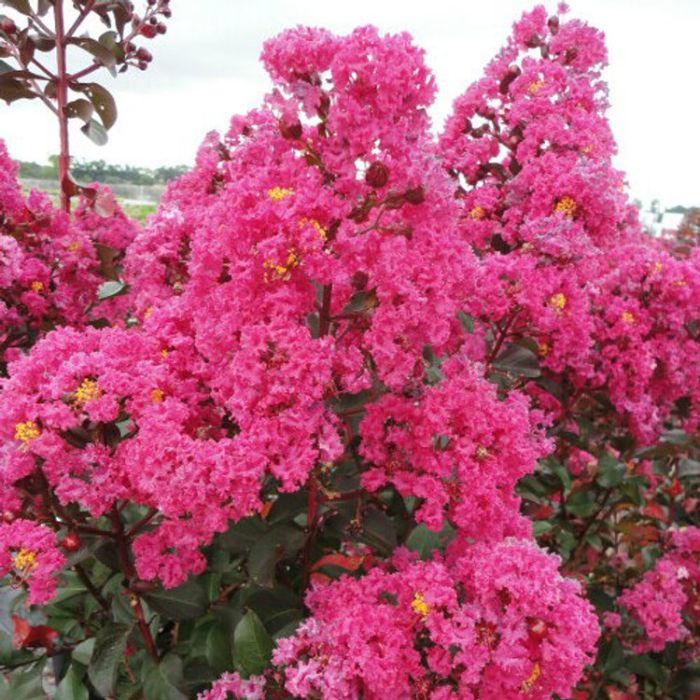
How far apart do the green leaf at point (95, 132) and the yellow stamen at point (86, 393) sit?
113cm

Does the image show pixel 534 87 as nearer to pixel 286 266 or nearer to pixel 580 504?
pixel 286 266

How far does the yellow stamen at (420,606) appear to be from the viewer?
1.32m

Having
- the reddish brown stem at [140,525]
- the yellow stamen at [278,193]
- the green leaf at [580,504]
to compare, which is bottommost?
the green leaf at [580,504]

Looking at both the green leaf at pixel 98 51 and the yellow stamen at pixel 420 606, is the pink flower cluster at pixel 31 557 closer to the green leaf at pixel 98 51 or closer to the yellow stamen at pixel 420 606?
the yellow stamen at pixel 420 606

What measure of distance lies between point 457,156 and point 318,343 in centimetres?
131

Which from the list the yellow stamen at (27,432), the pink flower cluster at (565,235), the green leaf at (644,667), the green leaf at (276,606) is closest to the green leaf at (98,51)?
the pink flower cluster at (565,235)

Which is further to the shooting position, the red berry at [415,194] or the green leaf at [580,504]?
the green leaf at [580,504]

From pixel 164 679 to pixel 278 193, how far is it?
105 cm

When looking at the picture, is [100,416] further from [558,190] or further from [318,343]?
[558,190]

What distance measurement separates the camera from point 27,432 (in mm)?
1321

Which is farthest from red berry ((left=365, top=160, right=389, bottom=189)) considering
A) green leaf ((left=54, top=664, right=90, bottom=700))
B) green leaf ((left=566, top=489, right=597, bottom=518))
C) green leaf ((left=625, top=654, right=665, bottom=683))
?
green leaf ((left=625, top=654, right=665, bottom=683))

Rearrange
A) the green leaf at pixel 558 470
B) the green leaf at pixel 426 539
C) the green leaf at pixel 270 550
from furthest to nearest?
the green leaf at pixel 558 470
the green leaf at pixel 426 539
the green leaf at pixel 270 550

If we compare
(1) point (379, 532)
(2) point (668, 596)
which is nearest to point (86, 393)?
(1) point (379, 532)

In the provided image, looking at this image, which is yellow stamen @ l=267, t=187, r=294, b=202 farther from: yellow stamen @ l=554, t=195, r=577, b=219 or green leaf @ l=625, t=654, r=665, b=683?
green leaf @ l=625, t=654, r=665, b=683
